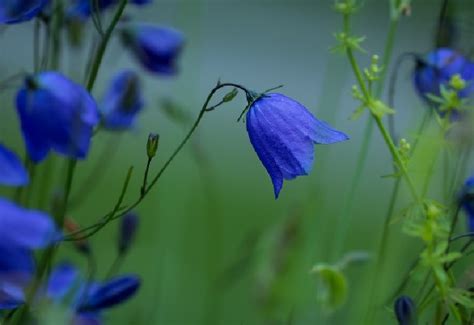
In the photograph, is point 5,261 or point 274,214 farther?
point 274,214

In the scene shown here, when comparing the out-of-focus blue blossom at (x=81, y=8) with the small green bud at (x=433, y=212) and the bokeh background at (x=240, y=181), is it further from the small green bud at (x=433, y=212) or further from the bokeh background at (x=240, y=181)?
the small green bud at (x=433, y=212)

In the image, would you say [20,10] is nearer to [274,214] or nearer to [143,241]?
[143,241]

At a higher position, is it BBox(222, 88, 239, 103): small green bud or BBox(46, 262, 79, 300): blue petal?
BBox(222, 88, 239, 103): small green bud

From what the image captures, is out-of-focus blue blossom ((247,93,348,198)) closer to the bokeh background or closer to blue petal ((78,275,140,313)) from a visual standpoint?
the bokeh background

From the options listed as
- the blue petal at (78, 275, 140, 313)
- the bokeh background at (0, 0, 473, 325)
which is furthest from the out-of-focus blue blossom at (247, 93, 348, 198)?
the blue petal at (78, 275, 140, 313)

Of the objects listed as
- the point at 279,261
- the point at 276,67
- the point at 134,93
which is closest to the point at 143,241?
the point at 134,93

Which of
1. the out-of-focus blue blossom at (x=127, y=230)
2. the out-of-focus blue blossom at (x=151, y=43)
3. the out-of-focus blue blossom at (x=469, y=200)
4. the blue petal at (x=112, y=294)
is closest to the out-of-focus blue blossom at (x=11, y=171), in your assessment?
the blue petal at (x=112, y=294)

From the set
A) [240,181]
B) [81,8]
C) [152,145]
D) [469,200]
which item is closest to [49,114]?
[152,145]
